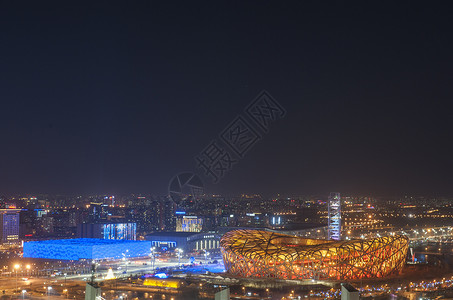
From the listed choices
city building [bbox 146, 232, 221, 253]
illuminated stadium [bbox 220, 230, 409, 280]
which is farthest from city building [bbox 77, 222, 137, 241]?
illuminated stadium [bbox 220, 230, 409, 280]

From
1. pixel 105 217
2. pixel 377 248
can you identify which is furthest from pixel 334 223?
pixel 105 217

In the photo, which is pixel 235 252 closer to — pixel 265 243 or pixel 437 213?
pixel 265 243

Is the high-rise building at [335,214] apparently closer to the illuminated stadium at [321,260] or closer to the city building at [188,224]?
the illuminated stadium at [321,260]

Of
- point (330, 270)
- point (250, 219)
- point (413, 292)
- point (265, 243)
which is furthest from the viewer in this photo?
Result: point (250, 219)

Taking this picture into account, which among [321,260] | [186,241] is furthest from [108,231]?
[321,260]

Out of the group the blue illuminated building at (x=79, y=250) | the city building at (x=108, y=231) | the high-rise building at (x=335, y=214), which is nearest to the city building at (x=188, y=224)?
the city building at (x=108, y=231)

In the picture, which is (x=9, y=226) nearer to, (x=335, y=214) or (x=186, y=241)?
(x=186, y=241)

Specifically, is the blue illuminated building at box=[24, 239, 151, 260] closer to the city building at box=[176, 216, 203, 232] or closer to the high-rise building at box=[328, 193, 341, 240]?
the high-rise building at box=[328, 193, 341, 240]
